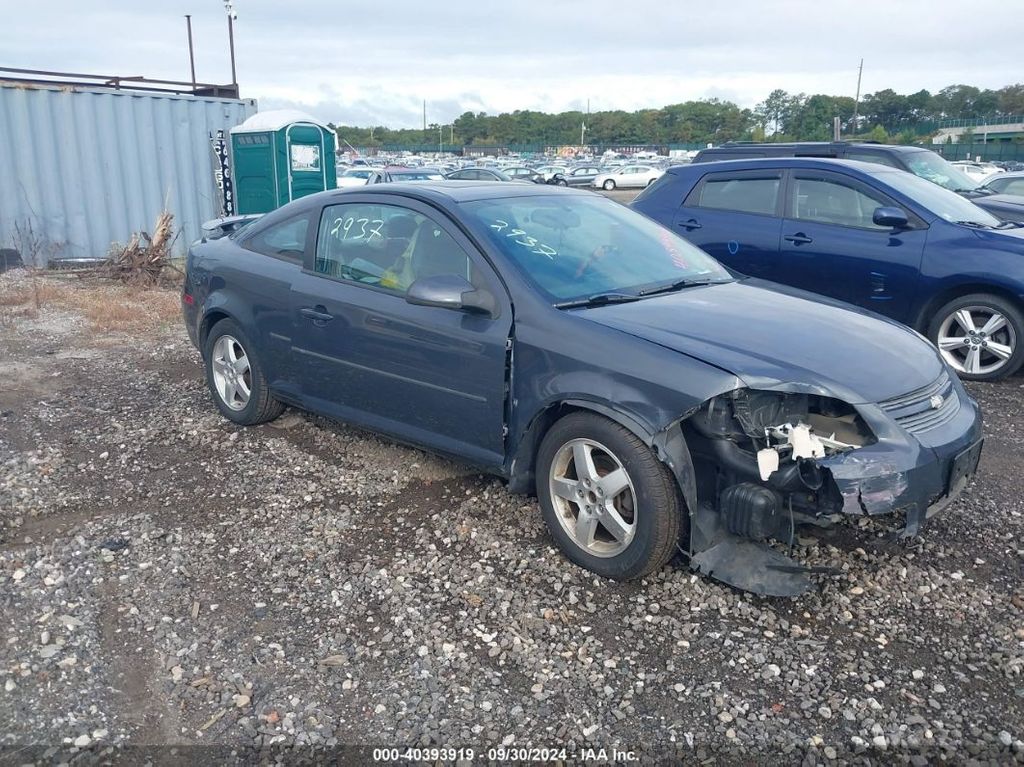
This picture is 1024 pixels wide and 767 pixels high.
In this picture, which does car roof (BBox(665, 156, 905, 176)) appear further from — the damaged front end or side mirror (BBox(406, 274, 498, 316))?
side mirror (BBox(406, 274, 498, 316))

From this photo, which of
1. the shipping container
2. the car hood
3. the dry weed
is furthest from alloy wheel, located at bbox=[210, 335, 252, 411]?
the shipping container

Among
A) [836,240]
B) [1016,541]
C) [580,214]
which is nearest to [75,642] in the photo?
[580,214]

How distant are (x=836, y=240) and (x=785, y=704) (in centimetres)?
487

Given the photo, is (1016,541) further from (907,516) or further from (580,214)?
(580,214)

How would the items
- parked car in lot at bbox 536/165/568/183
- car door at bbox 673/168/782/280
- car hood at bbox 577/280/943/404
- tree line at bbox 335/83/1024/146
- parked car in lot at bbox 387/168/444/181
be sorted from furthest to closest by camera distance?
tree line at bbox 335/83/1024/146 < parked car in lot at bbox 536/165/568/183 < parked car in lot at bbox 387/168/444/181 < car door at bbox 673/168/782/280 < car hood at bbox 577/280/943/404

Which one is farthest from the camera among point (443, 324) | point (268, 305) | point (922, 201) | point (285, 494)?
point (922, 201)

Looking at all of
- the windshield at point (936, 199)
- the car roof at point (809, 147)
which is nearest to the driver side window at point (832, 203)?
the windshield at point (936, 199)

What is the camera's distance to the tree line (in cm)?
8619

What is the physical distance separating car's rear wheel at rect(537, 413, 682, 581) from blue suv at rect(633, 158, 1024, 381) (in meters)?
4.07

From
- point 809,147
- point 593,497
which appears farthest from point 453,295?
point 809,147

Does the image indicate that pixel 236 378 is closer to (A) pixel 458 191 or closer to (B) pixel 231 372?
(B) pixel 231 372

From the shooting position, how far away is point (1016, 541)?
3.84 metres

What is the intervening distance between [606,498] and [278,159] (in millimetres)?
10139

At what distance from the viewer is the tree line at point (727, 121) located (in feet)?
283
